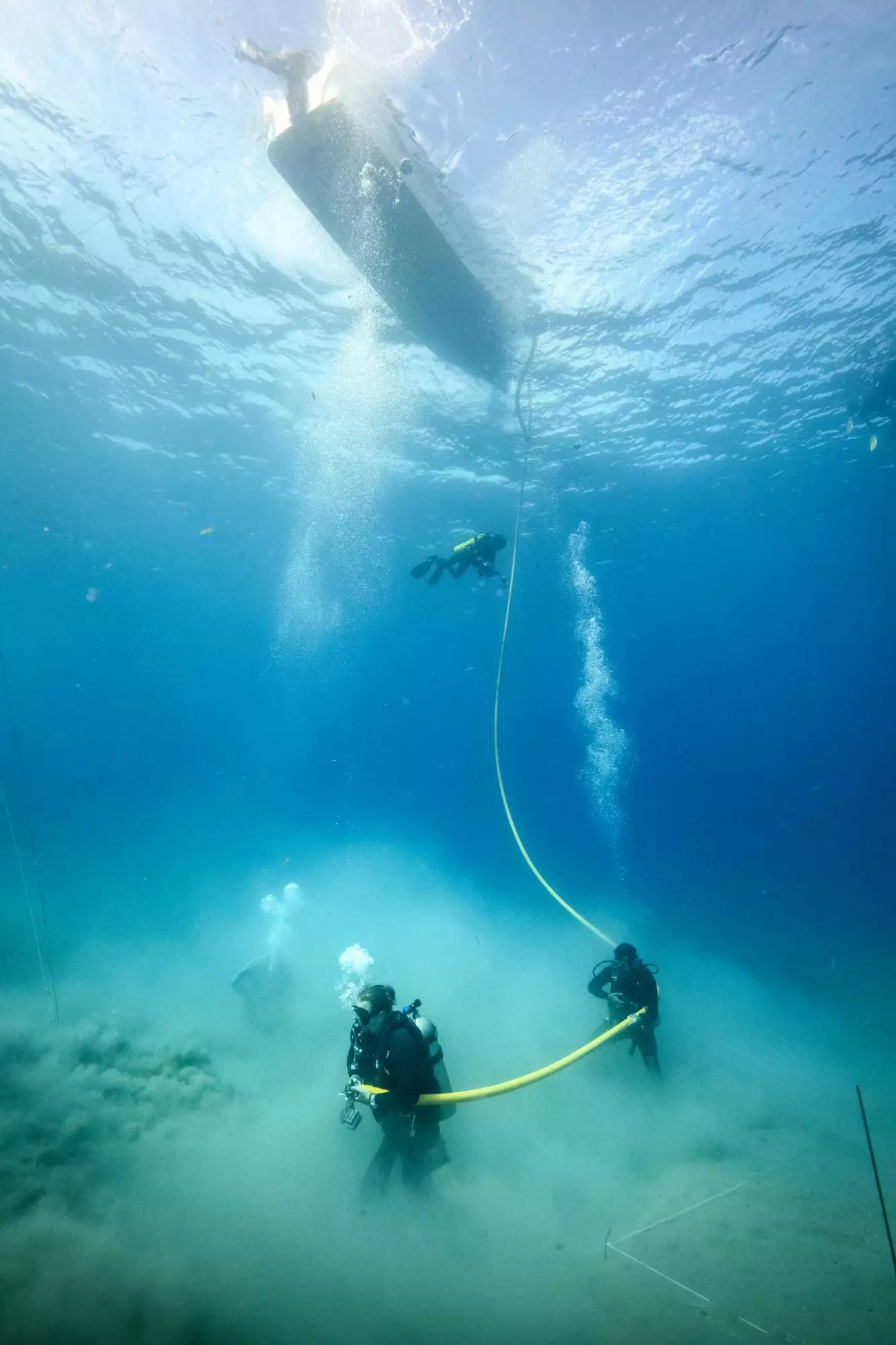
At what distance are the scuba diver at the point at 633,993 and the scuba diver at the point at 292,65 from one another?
13755 mm

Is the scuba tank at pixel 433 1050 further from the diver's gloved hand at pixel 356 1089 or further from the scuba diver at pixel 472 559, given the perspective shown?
the scuba diver at pixel 472 559

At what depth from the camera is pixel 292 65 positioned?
8.25m

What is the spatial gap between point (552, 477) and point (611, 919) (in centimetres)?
2150

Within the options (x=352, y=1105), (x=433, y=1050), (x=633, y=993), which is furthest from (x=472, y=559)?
(x=352, y=1105)

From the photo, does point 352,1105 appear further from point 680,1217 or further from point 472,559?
point 472,559

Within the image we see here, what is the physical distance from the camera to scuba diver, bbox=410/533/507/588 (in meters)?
10.9

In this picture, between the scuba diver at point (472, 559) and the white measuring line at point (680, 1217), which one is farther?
the scuba diver at point (472, 559)

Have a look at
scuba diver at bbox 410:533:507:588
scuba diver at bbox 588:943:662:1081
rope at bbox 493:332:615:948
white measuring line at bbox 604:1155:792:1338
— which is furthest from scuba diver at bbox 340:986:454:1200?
scuba diver at bbox 410:533:507:588

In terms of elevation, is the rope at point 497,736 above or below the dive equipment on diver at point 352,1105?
above

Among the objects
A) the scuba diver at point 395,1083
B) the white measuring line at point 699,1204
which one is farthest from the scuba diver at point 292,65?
the white measuring line at point 699,1204

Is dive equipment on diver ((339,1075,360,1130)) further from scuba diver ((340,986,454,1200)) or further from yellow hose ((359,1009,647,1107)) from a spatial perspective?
yellow hose ((359,1009,647,1107))

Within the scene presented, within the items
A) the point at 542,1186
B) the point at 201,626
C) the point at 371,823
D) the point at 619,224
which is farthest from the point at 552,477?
the point at 371,823

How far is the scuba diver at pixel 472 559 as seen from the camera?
10.9 metres

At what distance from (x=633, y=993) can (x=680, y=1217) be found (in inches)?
103
